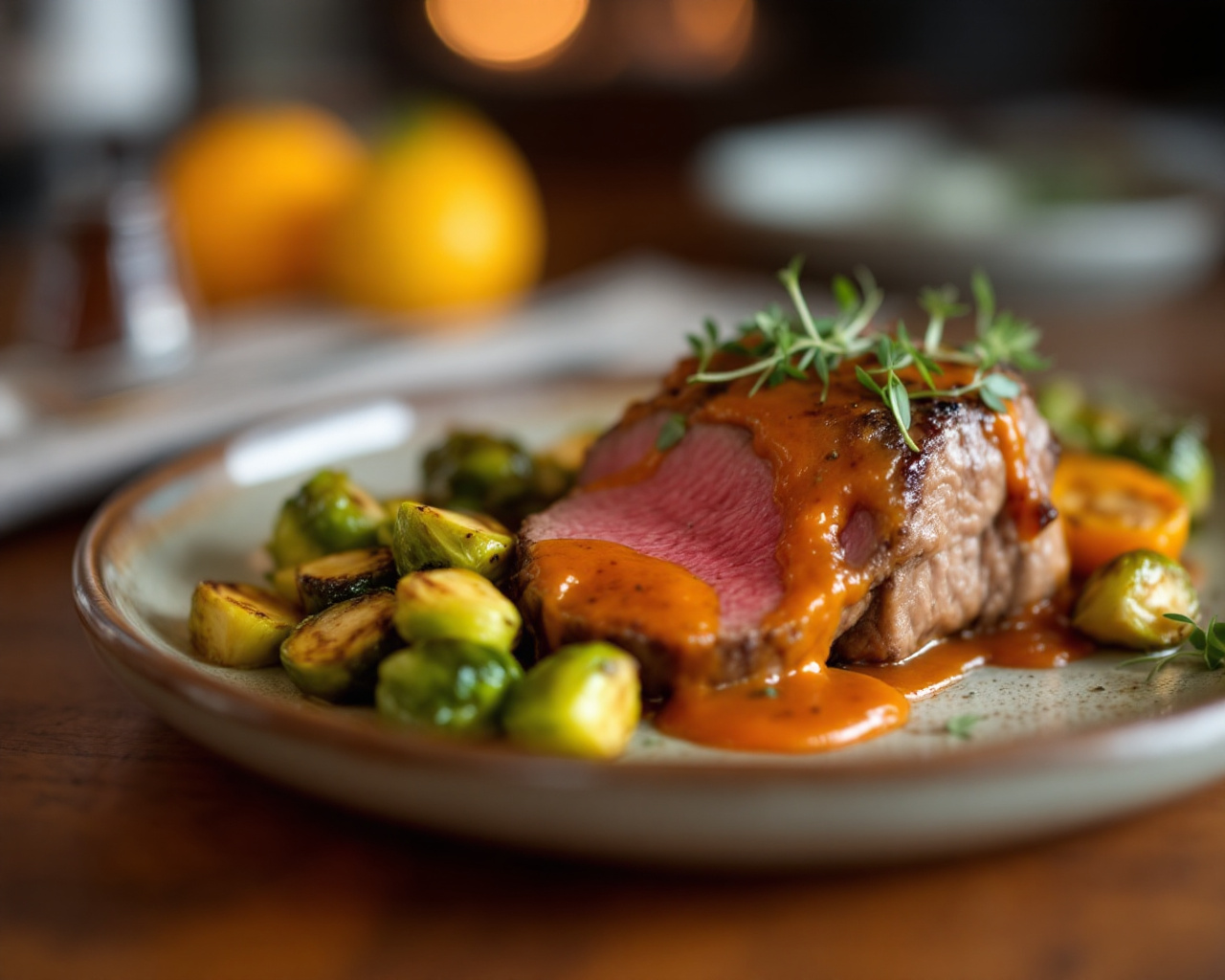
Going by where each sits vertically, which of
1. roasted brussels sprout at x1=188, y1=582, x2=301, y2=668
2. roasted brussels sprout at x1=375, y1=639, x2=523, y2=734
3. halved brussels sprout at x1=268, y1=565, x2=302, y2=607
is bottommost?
halved brussels sprout at x1=268, y1=565, x2=302, y2=607

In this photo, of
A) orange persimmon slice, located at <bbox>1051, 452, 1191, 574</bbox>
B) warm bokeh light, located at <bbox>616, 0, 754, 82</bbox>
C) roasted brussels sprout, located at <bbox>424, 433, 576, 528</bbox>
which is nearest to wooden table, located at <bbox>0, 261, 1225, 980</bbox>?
orange persimmon slice, located at <bbox>1051, 452, 1191, 574</bbox>

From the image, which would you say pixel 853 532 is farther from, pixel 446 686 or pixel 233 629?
pixel 233 629

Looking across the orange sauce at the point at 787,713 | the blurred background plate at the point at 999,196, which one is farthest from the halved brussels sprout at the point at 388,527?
the blurred background plate at the point at 999,196

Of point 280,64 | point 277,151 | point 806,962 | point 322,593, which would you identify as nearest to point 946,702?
point 806,962

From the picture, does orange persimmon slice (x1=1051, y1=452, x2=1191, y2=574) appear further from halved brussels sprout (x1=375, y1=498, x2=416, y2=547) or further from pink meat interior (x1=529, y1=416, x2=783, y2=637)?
halved brussels sprout (x1=375, y1=498, x2=416, y2=547)

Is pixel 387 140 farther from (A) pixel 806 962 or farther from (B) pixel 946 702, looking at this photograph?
(A) pixel 806 962

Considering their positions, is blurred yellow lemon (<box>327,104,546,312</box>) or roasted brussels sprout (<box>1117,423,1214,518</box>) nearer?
roasted brussels sprout (<box>1117,423,1214,518</box>)

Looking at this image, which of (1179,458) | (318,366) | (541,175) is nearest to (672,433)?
(1179,458)
